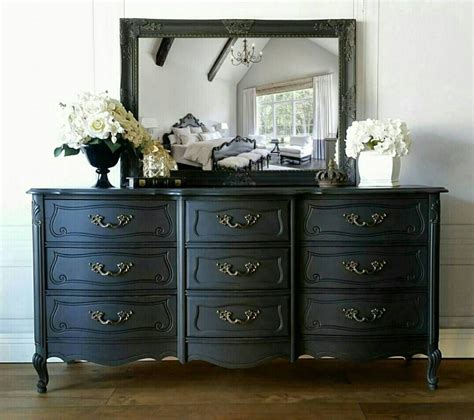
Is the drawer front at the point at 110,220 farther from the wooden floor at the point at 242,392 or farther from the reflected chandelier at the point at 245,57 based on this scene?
the reflected chandelier at the point at 245,57

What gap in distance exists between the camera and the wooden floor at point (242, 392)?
2.51m

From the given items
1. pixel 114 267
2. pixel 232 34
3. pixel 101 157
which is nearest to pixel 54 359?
pixel 114 267

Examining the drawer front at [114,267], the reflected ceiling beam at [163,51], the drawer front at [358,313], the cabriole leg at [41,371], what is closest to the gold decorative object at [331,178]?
the drawer front at [358,313]

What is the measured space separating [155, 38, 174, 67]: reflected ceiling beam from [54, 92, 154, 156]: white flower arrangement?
17.2 inches

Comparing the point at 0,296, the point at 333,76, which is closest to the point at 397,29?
the point at 333,76

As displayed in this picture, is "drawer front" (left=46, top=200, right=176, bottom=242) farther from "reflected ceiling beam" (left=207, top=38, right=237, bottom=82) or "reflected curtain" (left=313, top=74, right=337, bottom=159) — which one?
"reflected curtain" (left=313, top=74, right=337, bottom=159)

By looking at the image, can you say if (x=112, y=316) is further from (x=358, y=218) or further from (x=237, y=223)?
(x=358, y=218)

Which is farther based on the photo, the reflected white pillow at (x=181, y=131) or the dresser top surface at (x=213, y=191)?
the reflected white pillow at (x=181, y=131)

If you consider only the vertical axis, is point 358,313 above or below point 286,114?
below

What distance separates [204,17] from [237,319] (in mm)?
1662

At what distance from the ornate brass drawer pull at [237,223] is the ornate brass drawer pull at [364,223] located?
0.41 m

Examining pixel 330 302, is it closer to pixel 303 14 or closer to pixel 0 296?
pixel 303 14

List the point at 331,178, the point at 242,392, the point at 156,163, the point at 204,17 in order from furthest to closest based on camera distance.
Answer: the point at 204,17 < the point at 156,163 < the point at 331,178 < the point at 242,392

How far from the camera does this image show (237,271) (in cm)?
258
